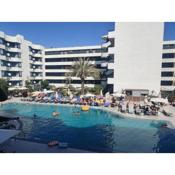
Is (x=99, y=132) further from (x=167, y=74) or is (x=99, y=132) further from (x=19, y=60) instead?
(x=19, y=60)

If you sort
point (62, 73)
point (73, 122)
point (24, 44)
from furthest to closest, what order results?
point (62, 73) → point (24, 44) → point (73, 122)

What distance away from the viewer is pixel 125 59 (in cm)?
3431

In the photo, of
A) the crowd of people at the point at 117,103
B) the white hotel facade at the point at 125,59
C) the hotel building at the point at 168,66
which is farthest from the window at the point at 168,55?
the crowd of people at the point at 117,103

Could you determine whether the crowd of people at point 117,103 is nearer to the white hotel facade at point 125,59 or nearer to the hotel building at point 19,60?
the white hotel facade at point 125,59

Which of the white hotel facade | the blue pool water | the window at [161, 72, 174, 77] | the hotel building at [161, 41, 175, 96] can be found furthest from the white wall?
the blue pool water

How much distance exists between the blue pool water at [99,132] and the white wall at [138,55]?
39.3ft

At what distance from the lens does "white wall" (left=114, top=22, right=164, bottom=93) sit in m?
33.2
